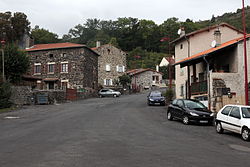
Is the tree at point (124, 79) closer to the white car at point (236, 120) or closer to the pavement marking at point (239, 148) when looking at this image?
the white car at point (236, 120)

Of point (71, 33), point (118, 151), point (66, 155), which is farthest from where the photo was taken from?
point (71, 33)

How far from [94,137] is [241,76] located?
50.4 feet

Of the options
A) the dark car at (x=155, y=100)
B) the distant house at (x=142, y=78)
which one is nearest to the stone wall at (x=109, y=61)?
the distant house at (x=142, y=78)

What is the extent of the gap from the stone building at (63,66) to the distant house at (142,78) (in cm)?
1715

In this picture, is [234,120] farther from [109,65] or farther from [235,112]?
[109,65]

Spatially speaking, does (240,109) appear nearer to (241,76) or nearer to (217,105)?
(217,105)

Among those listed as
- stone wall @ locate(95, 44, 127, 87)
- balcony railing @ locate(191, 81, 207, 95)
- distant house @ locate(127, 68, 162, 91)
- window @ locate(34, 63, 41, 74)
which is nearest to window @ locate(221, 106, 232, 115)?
balcony railing @ locate(191, 81, 207, 95)

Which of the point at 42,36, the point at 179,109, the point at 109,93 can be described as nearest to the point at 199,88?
the point at 179,109

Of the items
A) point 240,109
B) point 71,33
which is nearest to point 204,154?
point 240,109

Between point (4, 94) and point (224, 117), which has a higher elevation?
point (4, 94)

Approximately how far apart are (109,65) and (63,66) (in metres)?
12.8

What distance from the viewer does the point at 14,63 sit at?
1268 inches

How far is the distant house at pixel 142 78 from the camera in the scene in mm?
66188

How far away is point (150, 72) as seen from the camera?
71.1 meters
